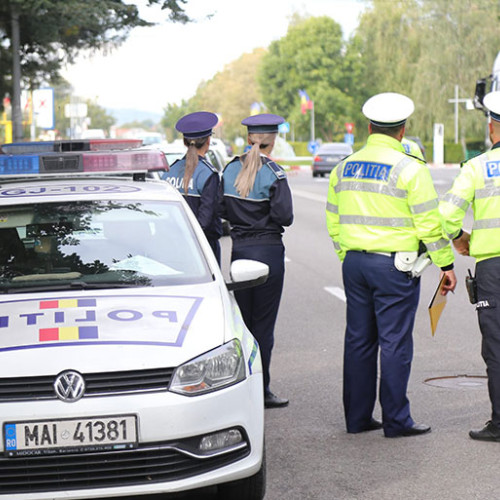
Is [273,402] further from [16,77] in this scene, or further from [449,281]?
[16,77]

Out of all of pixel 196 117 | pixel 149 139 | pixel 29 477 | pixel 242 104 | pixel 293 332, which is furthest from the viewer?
pixel 242 104

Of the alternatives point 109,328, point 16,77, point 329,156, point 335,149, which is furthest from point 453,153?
point 109,328

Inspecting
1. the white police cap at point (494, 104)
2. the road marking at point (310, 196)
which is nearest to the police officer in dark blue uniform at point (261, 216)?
the white police cap at point (494, 104)

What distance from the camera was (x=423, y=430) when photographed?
20.8 ft

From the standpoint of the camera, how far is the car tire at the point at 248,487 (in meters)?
4.94

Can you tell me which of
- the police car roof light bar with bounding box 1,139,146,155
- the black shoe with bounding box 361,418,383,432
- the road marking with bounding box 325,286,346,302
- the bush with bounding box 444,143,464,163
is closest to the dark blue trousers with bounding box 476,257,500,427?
the black shoe with bounding box 361,418,383,432

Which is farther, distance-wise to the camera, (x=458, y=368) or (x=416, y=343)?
(x=416, y=343)

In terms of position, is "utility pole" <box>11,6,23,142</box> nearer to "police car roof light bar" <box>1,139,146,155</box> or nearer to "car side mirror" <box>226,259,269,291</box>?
"police car roof light bar" <box>1,139,146,155</box>

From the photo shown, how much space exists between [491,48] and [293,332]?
5532 cm

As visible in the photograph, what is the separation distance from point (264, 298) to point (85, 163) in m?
1.44

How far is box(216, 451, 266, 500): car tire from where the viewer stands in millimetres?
4938

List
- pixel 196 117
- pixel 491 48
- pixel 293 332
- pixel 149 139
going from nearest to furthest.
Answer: pixel 196 117 < pixel 293 332 < pixel 149 139 < pixel 491 48

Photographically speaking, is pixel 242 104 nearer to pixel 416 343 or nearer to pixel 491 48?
pixel 491 48

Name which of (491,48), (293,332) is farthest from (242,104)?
(293,332)
